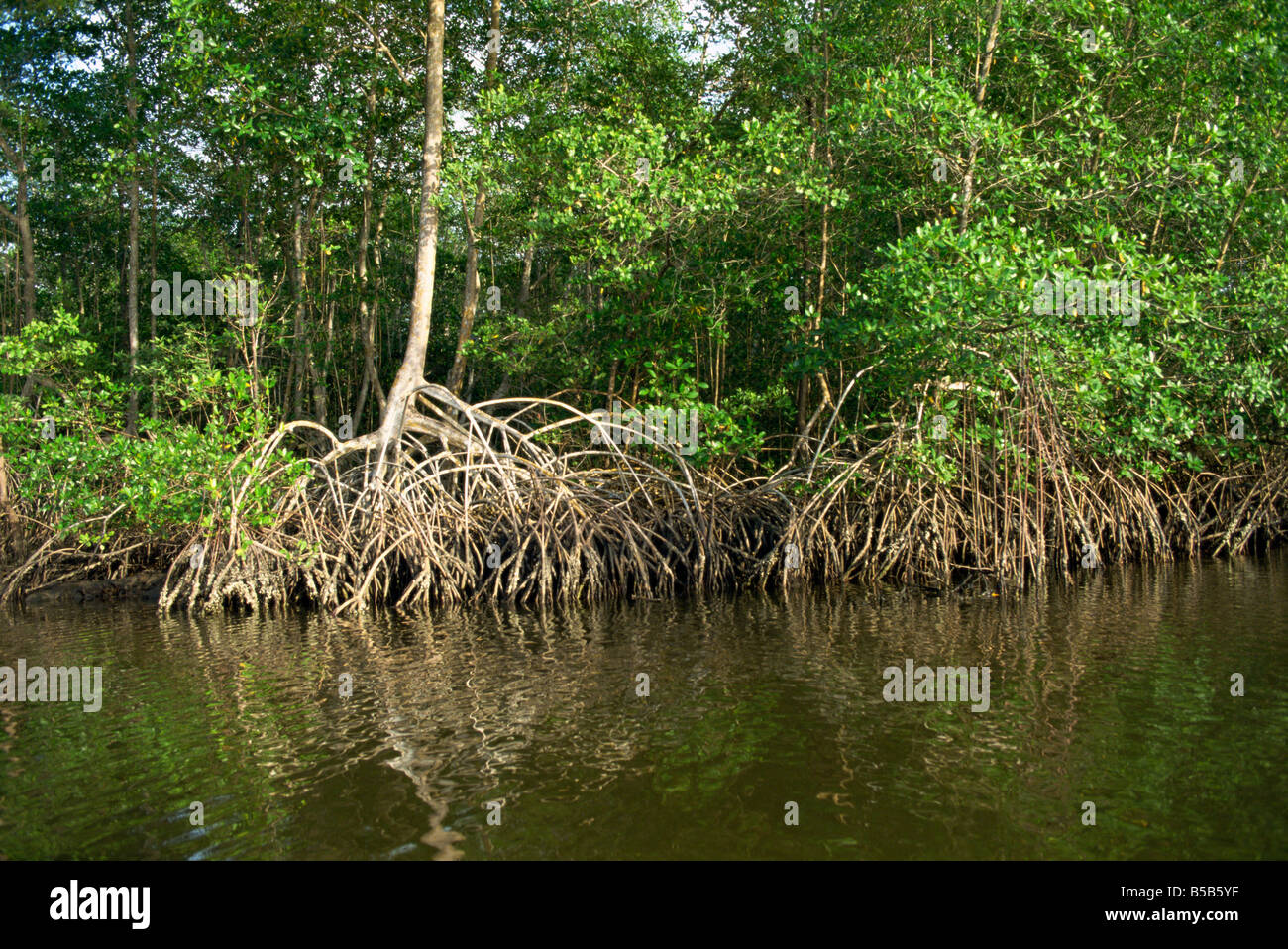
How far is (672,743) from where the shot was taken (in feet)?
15.8

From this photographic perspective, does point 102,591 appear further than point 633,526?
Yes

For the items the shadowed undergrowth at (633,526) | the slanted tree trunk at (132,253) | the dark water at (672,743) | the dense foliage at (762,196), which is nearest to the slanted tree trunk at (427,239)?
the shadowed undergrowth at (633,526)

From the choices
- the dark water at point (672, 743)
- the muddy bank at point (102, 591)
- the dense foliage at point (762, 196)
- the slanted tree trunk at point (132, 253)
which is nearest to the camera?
the dark water at point (672, 743)

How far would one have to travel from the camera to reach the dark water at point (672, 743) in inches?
147

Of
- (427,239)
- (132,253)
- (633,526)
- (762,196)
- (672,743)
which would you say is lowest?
(672,743)

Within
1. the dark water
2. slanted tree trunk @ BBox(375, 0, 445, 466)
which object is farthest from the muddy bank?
slanted tree trunk @ BBox(375, 0, 445, 466)

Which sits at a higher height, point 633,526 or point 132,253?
point 132,253

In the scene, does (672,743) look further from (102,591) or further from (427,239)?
(102,591)

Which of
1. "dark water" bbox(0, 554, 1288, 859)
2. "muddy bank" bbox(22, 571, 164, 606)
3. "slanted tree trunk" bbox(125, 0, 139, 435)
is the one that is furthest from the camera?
"slanted tree trunk" bbox(125, 0, 139, 435)

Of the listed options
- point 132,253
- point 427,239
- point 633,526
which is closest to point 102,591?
point 427,239

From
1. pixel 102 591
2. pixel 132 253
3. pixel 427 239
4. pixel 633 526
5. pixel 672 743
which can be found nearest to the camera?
pixel 672 743

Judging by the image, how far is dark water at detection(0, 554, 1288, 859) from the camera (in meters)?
3.73

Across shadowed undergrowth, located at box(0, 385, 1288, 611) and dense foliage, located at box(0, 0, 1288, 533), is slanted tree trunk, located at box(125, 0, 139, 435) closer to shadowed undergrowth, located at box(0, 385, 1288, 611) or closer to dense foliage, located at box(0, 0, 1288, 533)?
dense foliage, located at box(0, 0, 1288, 533)

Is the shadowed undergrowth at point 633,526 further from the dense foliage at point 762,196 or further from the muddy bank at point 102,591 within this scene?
the dense foliage at point 762,196
